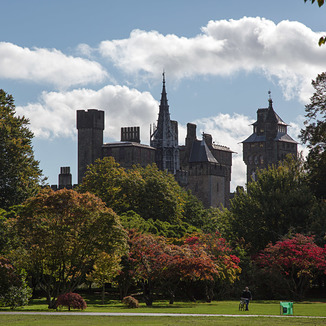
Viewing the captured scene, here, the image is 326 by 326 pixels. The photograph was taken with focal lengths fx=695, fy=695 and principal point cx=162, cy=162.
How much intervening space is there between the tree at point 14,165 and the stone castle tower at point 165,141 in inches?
2741

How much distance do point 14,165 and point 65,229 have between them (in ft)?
58.6

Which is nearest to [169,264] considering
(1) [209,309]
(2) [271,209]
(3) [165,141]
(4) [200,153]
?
(1) [209,309]

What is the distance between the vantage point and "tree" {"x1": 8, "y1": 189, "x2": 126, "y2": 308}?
33.4 metres

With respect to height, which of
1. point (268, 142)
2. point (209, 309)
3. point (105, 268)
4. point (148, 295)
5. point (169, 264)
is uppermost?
point (268, 142)

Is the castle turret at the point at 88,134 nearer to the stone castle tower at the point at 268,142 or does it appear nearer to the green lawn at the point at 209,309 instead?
the stone castle tower at the point at 268,142

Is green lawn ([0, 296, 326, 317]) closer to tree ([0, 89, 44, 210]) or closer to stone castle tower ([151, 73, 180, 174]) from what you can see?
tree ([0, 89, 44, 210])

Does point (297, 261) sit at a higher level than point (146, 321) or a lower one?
higher

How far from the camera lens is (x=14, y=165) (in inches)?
1967

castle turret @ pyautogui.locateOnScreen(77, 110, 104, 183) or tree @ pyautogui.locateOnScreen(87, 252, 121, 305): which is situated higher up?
castle turret @ pyautogui.locateOnScreen(77, 110, 104, 183)

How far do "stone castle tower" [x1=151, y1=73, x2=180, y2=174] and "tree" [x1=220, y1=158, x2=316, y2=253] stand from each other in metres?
63.8

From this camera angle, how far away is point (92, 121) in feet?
378

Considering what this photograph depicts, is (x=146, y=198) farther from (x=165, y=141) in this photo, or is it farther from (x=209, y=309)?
(x=165, y=141)

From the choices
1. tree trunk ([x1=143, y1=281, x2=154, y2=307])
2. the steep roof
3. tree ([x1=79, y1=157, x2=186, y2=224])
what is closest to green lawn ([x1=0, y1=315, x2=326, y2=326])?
tree trunk ([x1=143, y1=281, x2=154, y2=307])

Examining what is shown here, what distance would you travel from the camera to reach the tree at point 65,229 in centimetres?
3338
